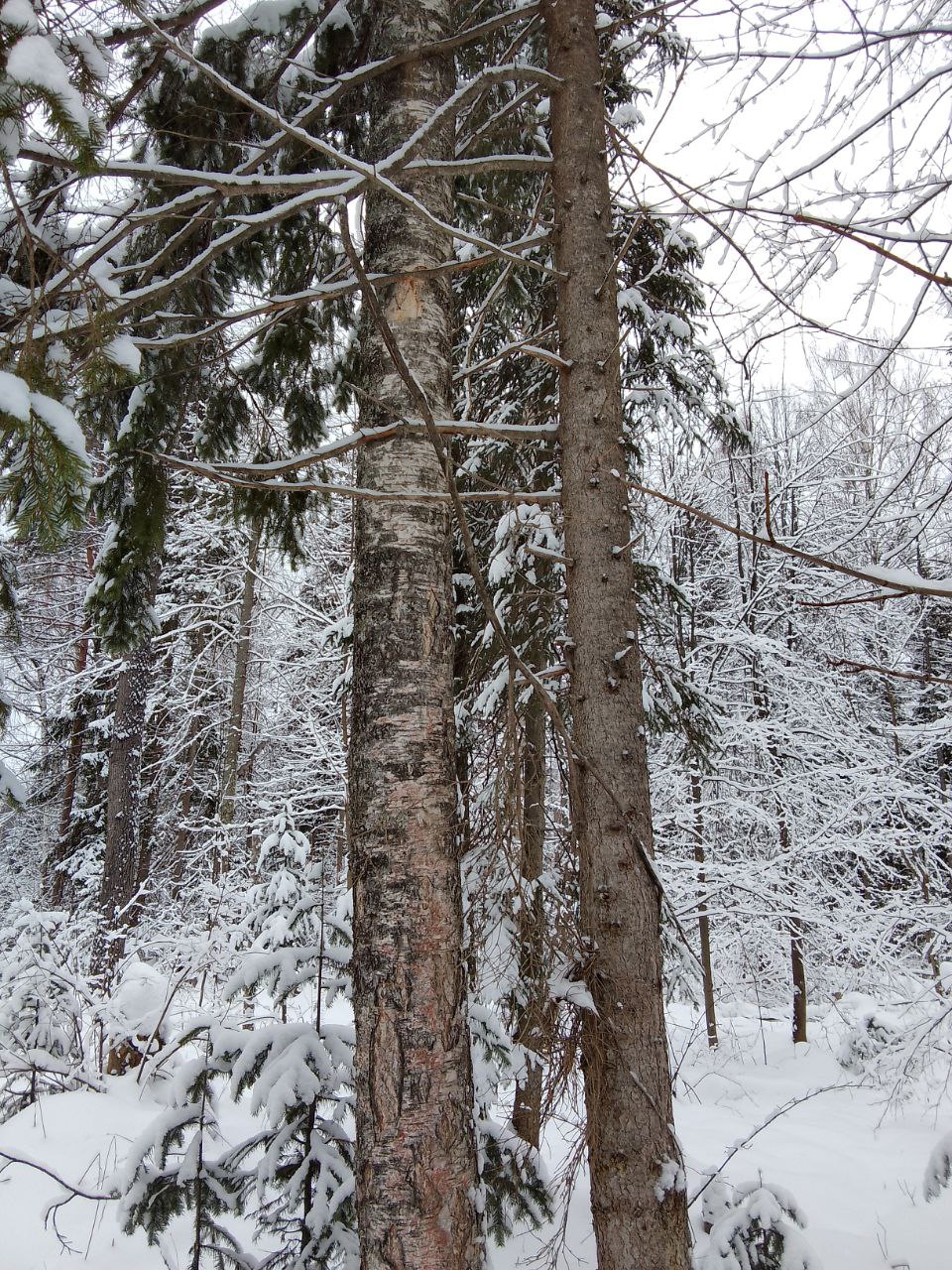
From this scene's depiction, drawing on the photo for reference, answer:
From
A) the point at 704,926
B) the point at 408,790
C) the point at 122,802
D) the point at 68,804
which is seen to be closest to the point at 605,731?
the point at 408,790

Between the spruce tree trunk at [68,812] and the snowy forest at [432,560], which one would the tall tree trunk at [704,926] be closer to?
the snowy forest at [432,560]

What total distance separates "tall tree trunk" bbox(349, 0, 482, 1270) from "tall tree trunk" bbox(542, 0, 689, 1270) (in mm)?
438

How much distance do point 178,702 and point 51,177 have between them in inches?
407

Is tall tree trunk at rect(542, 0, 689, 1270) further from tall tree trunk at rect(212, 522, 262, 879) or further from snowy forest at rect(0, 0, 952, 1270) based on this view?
tall tree trunk at rect(212, 522, 262, 879)

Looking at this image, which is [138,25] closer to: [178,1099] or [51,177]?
[51,177]

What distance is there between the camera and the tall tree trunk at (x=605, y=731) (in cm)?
203

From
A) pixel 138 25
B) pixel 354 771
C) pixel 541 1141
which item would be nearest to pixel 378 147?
pixel 138 25

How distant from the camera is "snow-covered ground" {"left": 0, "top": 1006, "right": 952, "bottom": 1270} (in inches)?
138

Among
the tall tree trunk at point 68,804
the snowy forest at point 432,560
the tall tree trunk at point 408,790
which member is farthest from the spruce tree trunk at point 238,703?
the tall tree trunk at point 408,790

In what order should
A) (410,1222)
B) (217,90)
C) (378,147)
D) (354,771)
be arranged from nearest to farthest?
(410,1222) → (354,771) → (378,147) → (217,90)

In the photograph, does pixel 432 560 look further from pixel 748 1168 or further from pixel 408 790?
pixel 748 1168

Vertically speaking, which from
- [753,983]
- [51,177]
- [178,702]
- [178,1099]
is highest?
[51,177]

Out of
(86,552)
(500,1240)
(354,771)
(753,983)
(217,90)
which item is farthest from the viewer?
(86,552)

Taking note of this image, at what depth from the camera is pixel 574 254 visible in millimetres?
2652
